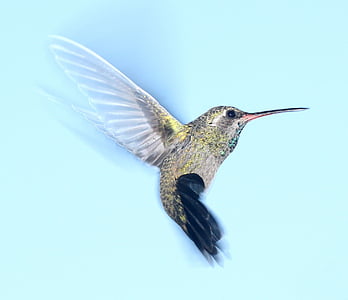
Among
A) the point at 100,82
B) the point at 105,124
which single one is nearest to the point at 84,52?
the point at 100,82

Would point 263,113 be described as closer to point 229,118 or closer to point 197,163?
point 229,118

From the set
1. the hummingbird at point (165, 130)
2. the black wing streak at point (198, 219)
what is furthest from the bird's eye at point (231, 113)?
the black wing streak at point (198, 219)

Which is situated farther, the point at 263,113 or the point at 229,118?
the point at 229,118

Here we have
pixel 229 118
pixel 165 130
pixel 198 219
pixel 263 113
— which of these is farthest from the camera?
pixel 165 130

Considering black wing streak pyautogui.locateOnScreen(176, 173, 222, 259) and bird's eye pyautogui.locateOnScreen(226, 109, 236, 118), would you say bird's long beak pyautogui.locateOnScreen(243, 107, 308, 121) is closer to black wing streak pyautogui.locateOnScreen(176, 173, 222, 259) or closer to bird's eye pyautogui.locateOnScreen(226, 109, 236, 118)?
bird's eye pyautogui.locateOnScreen(226, 109, 236, 118)

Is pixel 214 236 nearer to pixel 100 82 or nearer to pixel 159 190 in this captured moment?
pixel 159 190

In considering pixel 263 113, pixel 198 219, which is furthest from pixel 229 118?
pixel 198 219

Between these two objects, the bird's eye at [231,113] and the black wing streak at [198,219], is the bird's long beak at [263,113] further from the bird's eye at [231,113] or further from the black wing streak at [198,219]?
the black wing streak at [198,219]
